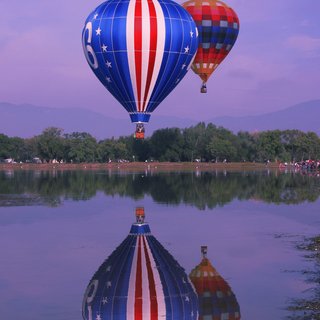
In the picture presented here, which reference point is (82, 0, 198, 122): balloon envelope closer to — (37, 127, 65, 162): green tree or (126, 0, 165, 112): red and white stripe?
(126, 0, 165, 112): red and white stripe

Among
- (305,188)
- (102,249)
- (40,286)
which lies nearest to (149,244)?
(102,249)

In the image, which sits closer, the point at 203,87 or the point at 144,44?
the point at 144,44

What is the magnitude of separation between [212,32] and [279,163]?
87655mm

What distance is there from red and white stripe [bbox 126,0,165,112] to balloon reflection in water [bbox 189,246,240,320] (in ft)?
59.3

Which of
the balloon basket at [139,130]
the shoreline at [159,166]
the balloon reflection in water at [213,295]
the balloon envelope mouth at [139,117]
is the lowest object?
the balloon reflection in water at [213,295]

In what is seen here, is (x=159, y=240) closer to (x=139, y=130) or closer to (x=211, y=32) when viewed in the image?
(x=139, y=130)

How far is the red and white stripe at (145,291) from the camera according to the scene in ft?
52.2

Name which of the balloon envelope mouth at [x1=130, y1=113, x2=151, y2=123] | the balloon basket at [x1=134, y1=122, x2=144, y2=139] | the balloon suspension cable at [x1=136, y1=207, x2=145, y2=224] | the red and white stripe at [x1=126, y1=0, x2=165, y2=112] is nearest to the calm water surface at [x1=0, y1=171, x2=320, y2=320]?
the balloon suspension cable at [x1=136, y1=207, x2=145, y2=224]

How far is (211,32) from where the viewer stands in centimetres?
4703

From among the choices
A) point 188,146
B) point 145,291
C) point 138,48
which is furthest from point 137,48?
point 188,146

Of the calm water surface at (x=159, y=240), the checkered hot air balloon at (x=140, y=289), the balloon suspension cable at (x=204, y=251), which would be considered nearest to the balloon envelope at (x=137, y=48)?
the calm water surface at (x=159, y=240)

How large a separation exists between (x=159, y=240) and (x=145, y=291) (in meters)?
7.98

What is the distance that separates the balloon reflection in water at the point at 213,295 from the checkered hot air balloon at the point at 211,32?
28025mm

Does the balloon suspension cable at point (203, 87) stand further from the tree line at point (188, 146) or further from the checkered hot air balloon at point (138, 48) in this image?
the tree line at point (188, 146)
